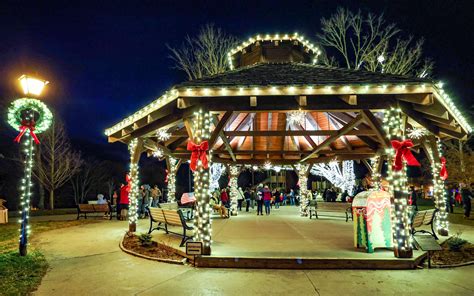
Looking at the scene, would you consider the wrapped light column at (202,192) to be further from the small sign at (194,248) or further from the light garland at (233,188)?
the light garland at (233,188)

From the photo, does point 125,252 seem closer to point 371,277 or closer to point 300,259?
point 300,259

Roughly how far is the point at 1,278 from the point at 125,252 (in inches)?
101

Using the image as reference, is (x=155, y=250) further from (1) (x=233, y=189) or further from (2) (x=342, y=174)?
(2) (x=342, y=174)

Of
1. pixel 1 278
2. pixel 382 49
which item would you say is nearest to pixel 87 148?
pixel 382 49

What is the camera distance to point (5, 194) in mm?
23875

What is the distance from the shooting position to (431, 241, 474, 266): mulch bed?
6.33 m

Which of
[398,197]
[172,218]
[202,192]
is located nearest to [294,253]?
[202,192]

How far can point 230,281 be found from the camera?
523 cm

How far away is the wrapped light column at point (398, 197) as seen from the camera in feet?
20.5

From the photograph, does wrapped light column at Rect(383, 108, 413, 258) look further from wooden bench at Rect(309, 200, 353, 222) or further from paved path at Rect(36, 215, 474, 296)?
wooden bench at Rect(309, 200, 353, 222)

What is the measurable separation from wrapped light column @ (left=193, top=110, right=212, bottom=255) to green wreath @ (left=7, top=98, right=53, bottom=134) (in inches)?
155

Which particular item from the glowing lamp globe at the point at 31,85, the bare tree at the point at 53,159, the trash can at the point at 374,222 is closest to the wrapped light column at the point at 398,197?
the trash can at the point at 374,222

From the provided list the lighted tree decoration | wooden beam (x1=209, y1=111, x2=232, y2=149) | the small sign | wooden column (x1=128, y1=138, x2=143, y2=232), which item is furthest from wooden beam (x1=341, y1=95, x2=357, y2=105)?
the lighted tree decoration

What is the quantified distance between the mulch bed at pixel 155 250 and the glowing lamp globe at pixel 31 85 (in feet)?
14.5
